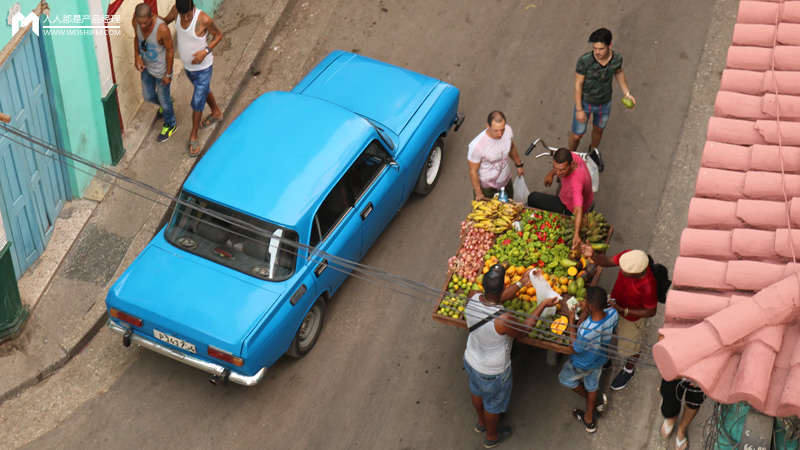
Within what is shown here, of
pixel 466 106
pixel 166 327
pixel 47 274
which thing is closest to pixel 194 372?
pixel 166 327

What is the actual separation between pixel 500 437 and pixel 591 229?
86.2 inches

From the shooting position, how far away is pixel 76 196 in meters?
11.0

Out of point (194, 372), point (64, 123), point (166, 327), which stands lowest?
point (194, 372)

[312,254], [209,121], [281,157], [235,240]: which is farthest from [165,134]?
[312,254]

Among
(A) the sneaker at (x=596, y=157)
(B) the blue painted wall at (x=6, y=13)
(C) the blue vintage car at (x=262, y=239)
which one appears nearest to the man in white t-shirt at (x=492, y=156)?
(C) the blue vintage car at (x=262, y=239)

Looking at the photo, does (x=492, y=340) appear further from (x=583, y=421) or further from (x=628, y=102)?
(x=628, y=102)

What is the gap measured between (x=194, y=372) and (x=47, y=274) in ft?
6.78

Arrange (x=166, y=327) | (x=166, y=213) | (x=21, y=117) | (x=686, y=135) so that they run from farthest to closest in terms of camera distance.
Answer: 1. (x=686, y=135)
2. (x=166, y=213)
3. (x=21, y=117)
4. (x=166, y=327)

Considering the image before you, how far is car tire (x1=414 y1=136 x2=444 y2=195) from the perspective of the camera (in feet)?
35.7

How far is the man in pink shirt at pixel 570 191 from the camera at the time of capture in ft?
29.1

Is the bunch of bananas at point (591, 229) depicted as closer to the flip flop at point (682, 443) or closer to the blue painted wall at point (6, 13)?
the flip flop at point (682, 443)

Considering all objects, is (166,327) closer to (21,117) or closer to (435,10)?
(21,117)

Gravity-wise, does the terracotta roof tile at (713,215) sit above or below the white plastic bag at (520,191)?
above

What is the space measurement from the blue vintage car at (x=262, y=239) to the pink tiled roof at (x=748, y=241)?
388cm
